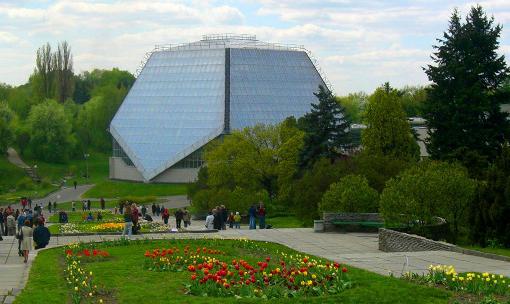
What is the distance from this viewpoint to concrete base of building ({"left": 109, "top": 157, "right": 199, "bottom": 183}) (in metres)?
89.8

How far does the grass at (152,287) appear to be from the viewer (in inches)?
567

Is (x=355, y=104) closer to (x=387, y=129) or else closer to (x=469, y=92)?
(x=387, y=129)

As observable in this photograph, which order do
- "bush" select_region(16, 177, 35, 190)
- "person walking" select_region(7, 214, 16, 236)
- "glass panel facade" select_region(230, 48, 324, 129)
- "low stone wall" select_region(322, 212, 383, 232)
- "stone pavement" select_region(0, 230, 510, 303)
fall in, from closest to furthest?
"stone pavement" select_region(0, 230, 510, 303) < "person walking" select_region(7, 214, 16, 236) < "low stone wall" select_region(322, 212, 383, 232) < "bush" select_region(16, 177, 35, 190) < "glass panel facade" select_region(230, 48, 324, 129)

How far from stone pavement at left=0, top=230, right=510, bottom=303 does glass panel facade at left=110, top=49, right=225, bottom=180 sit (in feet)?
192

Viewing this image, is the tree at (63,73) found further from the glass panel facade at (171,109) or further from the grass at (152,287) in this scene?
the grass at (152,287)

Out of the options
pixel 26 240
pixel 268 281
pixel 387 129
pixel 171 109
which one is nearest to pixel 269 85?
pixel 171 109

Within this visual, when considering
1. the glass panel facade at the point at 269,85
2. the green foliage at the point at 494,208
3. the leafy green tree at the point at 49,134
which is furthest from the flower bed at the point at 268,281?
the leafy green tree at the point at 49,134

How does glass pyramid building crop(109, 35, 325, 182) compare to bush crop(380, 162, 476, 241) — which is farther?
glass pyramid building crop(109, 35, 325, 182)

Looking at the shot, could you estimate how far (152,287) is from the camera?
53.0 feet

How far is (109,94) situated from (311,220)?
8559cm

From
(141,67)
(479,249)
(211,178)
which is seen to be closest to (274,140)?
(211,178)

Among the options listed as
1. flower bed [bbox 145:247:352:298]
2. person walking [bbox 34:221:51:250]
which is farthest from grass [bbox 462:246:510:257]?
person walking [bbox 34:221:51:250]

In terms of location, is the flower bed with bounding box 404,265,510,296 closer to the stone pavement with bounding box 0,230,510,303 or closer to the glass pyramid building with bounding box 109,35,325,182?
the stone pavement with bounding box 0,230,510,303

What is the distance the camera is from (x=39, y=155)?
105812 mm
